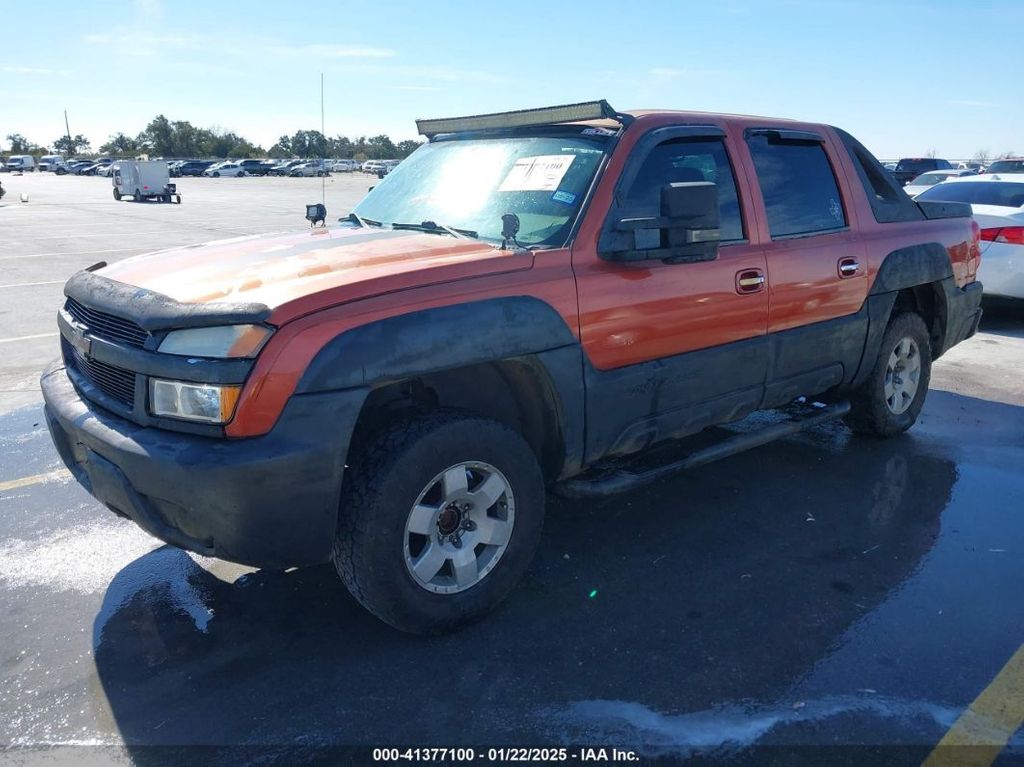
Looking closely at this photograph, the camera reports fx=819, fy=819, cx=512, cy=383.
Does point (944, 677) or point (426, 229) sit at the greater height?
point (426, 229)

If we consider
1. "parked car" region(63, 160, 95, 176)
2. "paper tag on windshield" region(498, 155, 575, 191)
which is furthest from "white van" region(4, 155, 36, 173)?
"paper tag on windshield" region(498, 155, 575, 191)

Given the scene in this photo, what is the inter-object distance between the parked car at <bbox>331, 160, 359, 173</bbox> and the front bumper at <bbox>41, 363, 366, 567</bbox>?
78076 millimetres

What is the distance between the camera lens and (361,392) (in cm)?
279

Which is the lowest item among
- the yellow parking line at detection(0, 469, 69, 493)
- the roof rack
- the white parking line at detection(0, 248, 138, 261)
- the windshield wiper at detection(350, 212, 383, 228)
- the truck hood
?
the white parking line at detection(0, 248, 138, 261)

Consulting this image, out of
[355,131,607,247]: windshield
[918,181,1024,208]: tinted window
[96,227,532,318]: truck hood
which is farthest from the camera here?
[918,181,1024,208]: tinted window

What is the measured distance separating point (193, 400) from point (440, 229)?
1.49 m

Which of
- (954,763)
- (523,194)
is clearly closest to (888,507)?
(954,763)

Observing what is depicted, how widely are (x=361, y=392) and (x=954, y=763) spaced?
222cm

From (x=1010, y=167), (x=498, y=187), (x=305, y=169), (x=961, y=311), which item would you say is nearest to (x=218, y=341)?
(x=498, y=187)

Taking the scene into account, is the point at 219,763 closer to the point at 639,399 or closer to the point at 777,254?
the point at 639,399

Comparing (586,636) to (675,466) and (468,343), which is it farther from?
(468,343)

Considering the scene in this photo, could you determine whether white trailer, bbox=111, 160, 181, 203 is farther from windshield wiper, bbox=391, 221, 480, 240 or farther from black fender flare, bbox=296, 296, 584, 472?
black fender flare, bbox=296, 296, 584, 472

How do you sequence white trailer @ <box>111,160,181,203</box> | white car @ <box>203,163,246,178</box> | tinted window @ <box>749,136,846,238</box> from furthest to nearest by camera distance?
white car @ <box>203,163,246,178</box>, white trailer @ <box>111,160,181,203</box>, tinted window @ <box>749,136,846,238</box>

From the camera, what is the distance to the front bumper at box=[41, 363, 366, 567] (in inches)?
104
